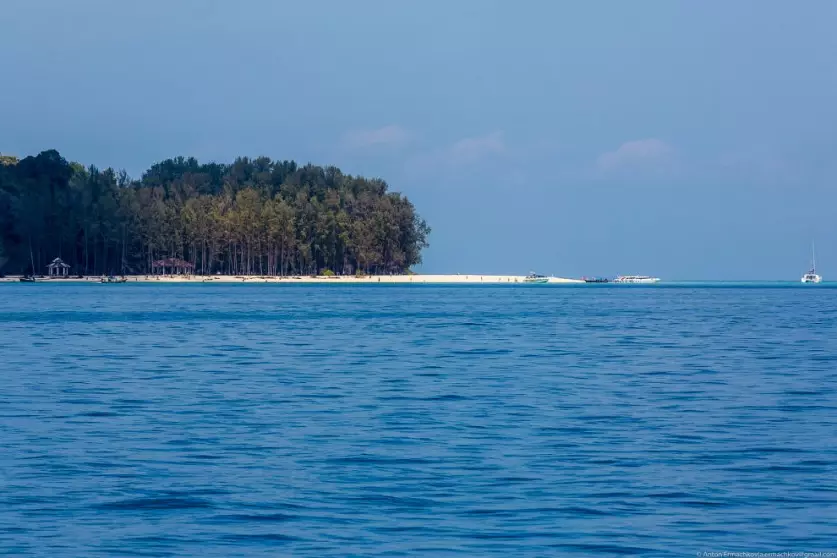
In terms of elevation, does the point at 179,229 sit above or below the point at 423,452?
above

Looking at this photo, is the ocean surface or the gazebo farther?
the gazebo

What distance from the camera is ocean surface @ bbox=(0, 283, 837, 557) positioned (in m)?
16.1

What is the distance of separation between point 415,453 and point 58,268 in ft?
603

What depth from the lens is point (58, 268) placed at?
7731 inches

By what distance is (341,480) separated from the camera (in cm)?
1977

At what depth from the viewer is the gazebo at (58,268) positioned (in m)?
194

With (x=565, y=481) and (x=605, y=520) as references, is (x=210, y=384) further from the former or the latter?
(x=605, y=520)

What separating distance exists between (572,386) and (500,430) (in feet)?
33.7

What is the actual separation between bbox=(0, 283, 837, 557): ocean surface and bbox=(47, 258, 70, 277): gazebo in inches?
5948

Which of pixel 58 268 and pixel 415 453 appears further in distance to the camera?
pixel 58 268

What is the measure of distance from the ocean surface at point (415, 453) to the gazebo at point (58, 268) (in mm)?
151091

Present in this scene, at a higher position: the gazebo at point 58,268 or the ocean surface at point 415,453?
the gazebo at point 58,268

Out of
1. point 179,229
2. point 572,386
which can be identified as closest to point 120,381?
point 572,386

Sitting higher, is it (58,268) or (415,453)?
(58,268)
